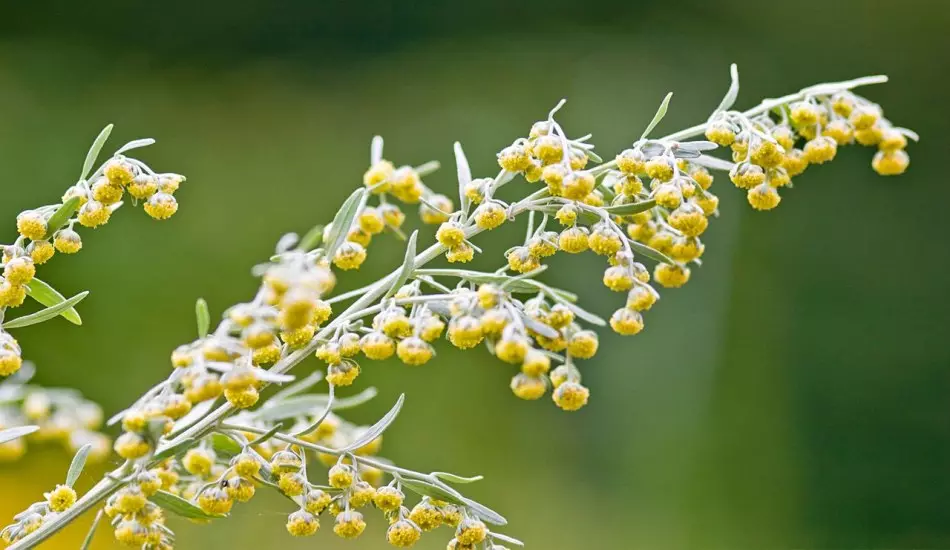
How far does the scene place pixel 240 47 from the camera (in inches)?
107

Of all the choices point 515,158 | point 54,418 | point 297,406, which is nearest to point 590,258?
point 54,418

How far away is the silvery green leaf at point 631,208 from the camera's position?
58cm

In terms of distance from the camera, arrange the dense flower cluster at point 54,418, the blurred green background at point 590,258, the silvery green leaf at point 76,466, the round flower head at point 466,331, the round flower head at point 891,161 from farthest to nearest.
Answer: the blurred green background at point 590,258
the dense flower cluster at point 54,418
the round flower head at point 891,161
the silvery green leaf at point 76,466
the round flower head at point 466,331

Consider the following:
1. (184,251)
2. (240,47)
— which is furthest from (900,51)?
(184,251)

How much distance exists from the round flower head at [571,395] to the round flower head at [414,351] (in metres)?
0.11

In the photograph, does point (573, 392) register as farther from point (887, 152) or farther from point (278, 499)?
point (278, 499)

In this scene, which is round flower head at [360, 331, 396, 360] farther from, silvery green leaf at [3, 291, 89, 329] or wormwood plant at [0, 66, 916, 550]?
silvery green leaf at [3, 291, 89, 329]

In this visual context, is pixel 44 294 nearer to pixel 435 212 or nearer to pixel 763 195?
pixel 435 212

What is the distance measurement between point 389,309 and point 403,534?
154 millimetres

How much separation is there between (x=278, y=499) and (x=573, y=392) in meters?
1.61

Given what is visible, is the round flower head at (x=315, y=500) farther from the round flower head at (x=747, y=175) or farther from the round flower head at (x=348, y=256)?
the round flower head at (x=747, y=175)

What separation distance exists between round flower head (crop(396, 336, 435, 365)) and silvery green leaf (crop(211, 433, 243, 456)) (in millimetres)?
170

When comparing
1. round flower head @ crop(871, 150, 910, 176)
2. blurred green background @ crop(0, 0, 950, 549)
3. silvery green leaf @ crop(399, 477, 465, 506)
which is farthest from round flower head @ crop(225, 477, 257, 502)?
blurred green background @ crop(0, 0, 950, 549)

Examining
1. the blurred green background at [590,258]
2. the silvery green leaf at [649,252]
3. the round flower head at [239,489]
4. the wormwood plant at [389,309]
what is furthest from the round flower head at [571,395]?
the blurred green background at [590,258]
